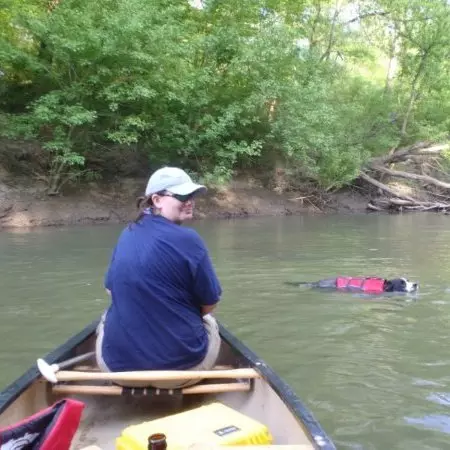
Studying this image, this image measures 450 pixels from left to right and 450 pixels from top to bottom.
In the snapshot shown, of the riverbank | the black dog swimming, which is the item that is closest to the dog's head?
the black dog swimming

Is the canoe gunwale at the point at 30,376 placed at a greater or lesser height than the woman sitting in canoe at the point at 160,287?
lesser

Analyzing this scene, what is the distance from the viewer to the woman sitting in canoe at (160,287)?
311 cm

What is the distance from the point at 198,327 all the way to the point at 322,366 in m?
2.00

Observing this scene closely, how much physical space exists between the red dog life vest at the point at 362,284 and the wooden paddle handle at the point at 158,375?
14.3 feet

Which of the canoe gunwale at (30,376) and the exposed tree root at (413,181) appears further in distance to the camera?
the exposed tree root at (413,181)

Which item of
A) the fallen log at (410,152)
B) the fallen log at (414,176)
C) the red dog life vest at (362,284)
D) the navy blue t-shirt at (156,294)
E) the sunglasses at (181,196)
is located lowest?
the red dog life vest at (362,284)

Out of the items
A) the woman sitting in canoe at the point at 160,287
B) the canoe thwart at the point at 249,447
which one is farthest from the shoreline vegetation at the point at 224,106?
Result: the canoe thwart at the point at 249,447

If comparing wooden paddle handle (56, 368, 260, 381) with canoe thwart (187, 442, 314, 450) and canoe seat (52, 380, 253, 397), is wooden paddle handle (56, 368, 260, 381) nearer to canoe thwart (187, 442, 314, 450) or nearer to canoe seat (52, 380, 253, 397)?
canoe seat (52, 380, 253, 397)

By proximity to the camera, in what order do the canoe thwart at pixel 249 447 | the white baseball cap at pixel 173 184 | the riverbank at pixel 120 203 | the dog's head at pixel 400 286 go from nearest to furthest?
the canoe thwart at pixel 249 447 → the white baseball cap at pixel 173 184 → the dog's head at pixel 400 286 → the riverbank at pixel 120 203

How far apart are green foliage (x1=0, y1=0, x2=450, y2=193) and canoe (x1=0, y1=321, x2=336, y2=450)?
42.2 ft

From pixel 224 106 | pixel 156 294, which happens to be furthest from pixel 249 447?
pixel 224 106

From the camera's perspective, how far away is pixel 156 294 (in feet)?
10.3

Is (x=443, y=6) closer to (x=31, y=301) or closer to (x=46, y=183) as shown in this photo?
(x=46, y=183)

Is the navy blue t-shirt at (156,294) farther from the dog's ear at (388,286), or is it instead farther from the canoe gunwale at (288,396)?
the dog's ear at (388,286)
